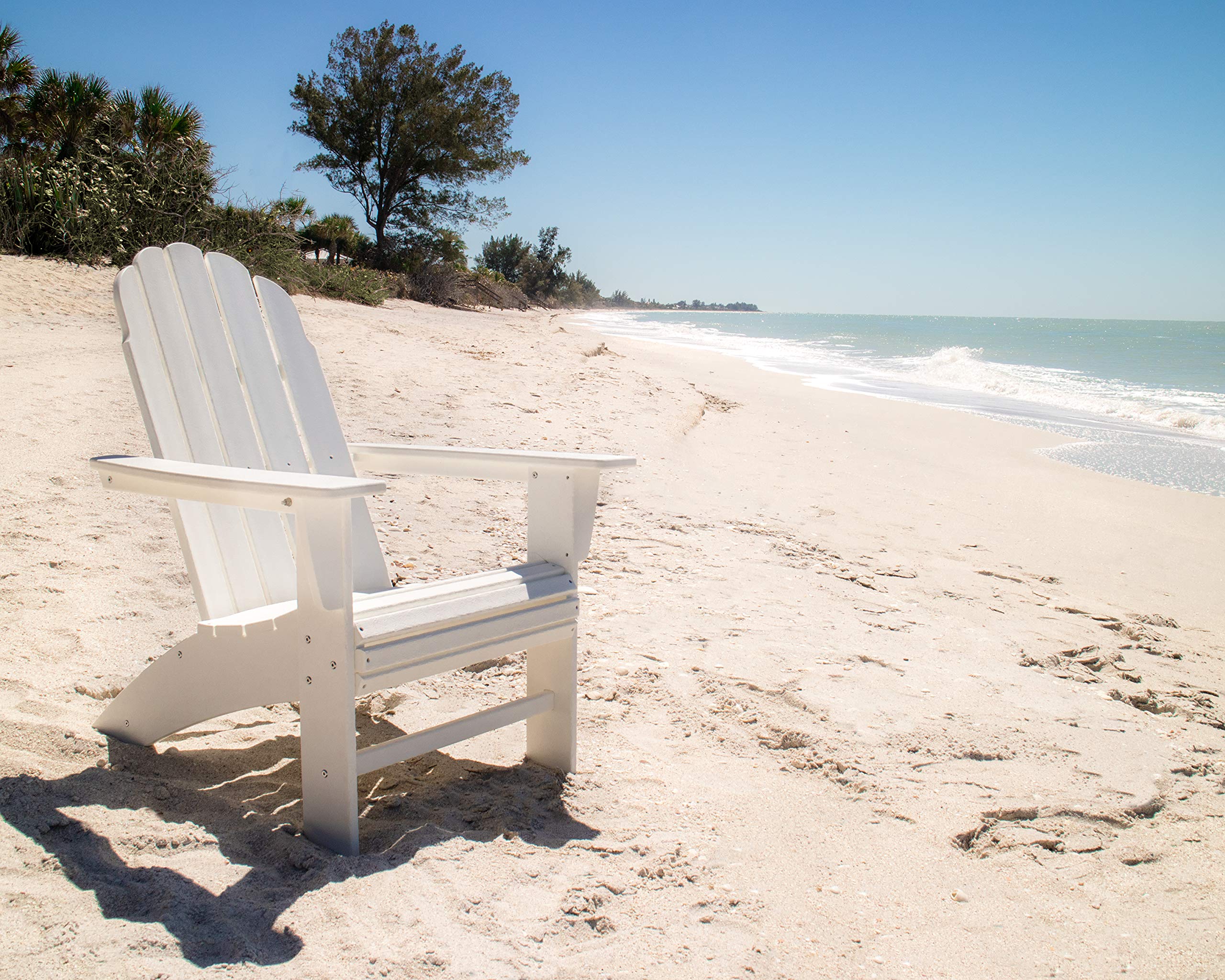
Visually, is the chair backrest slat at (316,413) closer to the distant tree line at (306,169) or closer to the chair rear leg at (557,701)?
the chair rear leg at (557,701)

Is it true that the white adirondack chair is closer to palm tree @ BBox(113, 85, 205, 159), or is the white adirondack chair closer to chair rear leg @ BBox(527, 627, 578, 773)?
chair rear leg @ BBox(527, 627, 578, 773)

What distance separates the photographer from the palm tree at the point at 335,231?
20984mm

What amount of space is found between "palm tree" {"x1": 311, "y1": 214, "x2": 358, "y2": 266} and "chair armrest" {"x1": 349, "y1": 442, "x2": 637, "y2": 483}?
2000 centimetres

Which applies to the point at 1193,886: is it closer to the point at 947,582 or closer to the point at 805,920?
the point at 805,920

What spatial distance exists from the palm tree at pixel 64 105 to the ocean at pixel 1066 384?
1281 centimetres

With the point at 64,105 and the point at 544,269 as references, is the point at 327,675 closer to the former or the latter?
the point at 64,105

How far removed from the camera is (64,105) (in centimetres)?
1545

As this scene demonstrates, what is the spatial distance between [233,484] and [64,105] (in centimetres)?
1852

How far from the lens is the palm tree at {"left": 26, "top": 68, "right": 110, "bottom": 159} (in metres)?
14.7

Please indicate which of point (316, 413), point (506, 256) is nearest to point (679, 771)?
point (316, 413)

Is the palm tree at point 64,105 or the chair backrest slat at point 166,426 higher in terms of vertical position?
the palm tree at point 64,105

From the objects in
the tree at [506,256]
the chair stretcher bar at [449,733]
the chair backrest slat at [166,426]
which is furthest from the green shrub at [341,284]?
the tree at [506,256]

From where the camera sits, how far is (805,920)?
4.75ft

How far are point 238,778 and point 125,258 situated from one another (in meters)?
9.75
